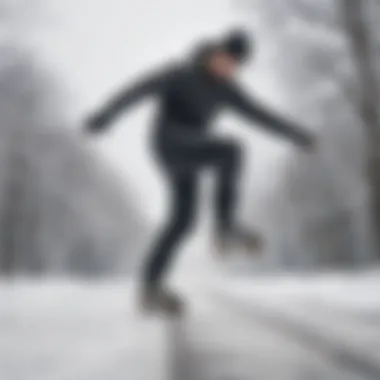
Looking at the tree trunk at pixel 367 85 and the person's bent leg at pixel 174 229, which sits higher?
the tree trunk at pixel 367 85

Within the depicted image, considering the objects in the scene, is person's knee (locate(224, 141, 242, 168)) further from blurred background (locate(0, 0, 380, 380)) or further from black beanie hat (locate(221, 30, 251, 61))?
black beanie hat (locate(221, 30, 251, 61))

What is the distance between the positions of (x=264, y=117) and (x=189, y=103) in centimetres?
10

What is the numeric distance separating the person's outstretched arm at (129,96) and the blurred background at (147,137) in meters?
0.01

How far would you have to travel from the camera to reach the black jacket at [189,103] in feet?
2.55

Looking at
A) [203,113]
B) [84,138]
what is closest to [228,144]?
[203,113]

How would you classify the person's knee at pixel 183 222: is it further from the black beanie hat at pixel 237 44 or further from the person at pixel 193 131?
the black beanie hat at pixel 237 44

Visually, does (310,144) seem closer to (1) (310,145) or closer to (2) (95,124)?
(1) (310,145)

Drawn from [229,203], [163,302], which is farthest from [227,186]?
[163,302]

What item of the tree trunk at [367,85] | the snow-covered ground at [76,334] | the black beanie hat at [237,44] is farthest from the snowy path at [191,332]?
the black beanie hat at [237,44]

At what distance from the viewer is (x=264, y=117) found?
79 cm

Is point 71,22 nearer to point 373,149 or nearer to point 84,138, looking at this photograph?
point 84,138

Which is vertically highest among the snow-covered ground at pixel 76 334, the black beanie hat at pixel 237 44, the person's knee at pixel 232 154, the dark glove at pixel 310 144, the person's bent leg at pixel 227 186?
the black beanie hat at pixel 237 44

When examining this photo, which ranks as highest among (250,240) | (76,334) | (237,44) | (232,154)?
Result: (237,44)

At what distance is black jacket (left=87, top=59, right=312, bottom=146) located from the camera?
2.55 feet
